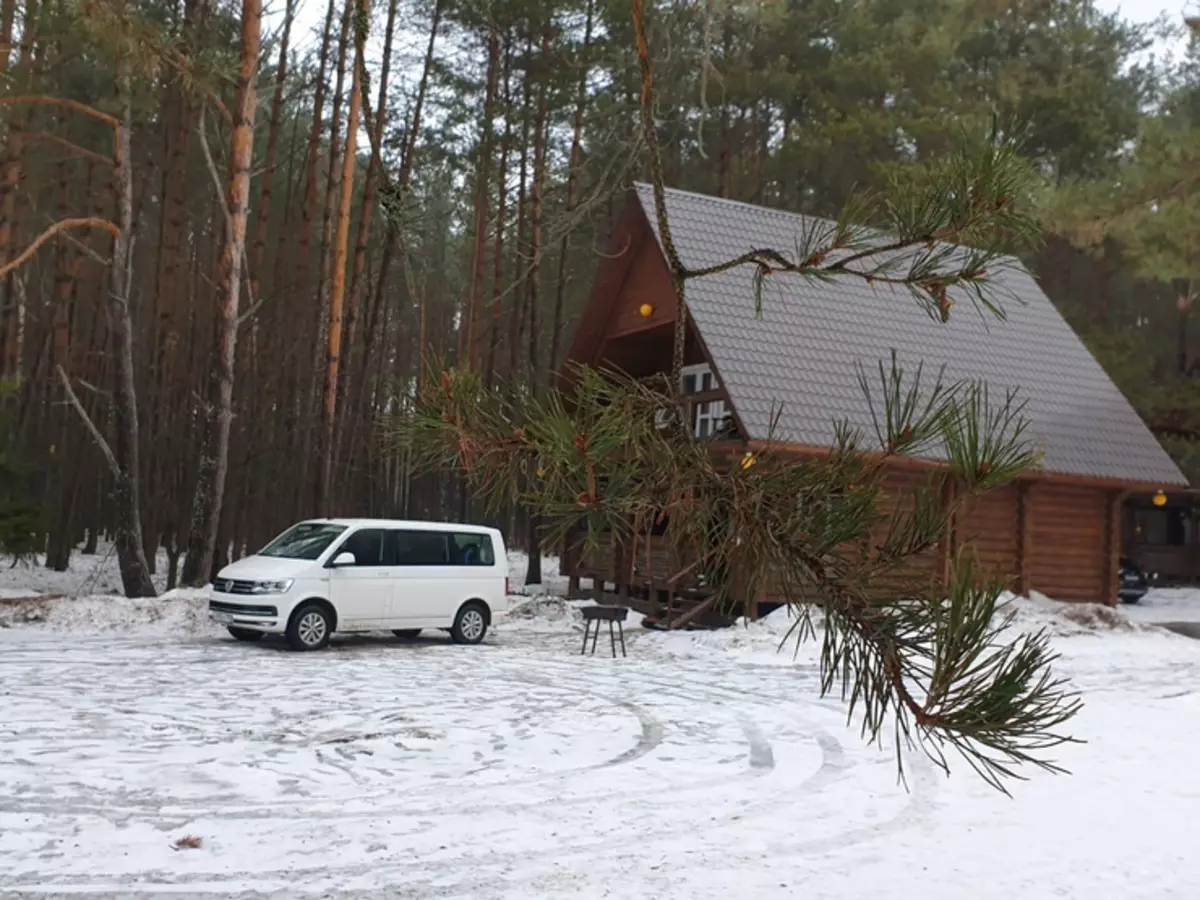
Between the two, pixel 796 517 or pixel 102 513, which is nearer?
pixel 796 517

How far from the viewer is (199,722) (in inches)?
369

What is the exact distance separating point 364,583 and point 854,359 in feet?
28.7

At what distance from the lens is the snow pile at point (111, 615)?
51.6 ft

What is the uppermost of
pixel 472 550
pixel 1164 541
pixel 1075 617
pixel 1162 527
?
pixel 1162 527

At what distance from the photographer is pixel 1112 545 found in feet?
70.1

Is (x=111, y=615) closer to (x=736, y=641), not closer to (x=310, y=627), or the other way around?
(x=310, y=627)

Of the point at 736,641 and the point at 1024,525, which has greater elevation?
the point at 1024,525

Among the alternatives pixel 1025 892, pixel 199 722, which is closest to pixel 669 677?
pixel 199 722

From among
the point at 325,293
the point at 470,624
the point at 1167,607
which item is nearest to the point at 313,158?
the point at 325,293

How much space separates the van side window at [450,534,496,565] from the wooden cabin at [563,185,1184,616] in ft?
8.62

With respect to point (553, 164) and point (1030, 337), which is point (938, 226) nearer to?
point (1030, 337)

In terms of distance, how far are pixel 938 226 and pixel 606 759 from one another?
7.03 meters

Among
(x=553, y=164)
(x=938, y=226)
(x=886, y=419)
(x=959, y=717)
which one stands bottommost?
(x=959, y=717)

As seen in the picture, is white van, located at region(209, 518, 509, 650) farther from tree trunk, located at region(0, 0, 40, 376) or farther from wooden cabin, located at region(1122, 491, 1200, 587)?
wooden cabin, located at region(1122, 491, 1200, 587)
